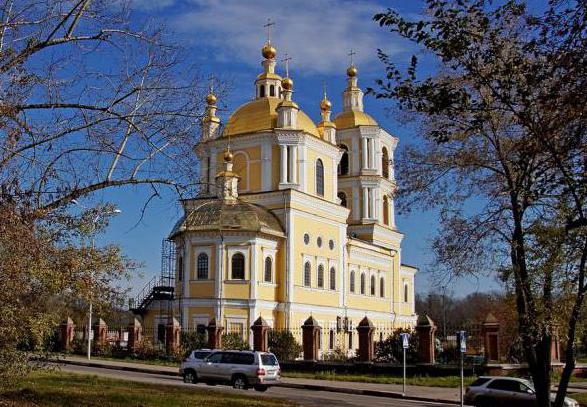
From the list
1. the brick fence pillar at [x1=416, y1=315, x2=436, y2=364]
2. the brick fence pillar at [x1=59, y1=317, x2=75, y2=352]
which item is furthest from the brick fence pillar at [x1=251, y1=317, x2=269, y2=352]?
the brick fence pillar at [x1=59, y1=317, x2=75, y2=352]

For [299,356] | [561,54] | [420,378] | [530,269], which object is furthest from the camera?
[299,356]

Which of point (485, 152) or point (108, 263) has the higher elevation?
point (485, 152)

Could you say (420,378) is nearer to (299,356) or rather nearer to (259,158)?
(299,356)

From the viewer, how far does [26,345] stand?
39.2ft

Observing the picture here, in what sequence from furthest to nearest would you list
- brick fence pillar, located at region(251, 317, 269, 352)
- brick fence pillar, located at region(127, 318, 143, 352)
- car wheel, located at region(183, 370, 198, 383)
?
brick fence pillar, located at region(127, 318, 143, 352)
brick fence pillar, located at region(251, 317, 269, 352)
car wheel, located at region(183, 370, 198, 383)

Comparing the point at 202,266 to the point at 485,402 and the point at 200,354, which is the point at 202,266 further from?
the point at 485,402

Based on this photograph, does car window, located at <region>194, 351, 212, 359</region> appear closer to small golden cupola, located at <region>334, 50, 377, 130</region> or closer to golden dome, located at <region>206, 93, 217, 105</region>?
golden dome, located at <region>206, 93, 217, 105</region>

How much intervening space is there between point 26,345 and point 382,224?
158ft

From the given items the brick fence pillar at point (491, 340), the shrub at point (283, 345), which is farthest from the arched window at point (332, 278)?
the brick fence pillar at point (491, 340)

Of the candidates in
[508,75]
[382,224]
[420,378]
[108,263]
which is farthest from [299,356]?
[508,75]

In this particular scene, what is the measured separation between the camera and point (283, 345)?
124 feet

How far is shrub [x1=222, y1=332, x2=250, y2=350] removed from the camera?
124ft

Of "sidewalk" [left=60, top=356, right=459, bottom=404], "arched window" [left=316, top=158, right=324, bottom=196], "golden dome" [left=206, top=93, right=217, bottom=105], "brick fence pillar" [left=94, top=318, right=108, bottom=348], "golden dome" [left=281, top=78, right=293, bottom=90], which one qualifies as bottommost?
"sidewalk" [left=60, top=356, right=459, bottom=404]

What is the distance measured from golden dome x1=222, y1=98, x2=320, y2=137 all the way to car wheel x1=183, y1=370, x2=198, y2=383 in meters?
24.8
